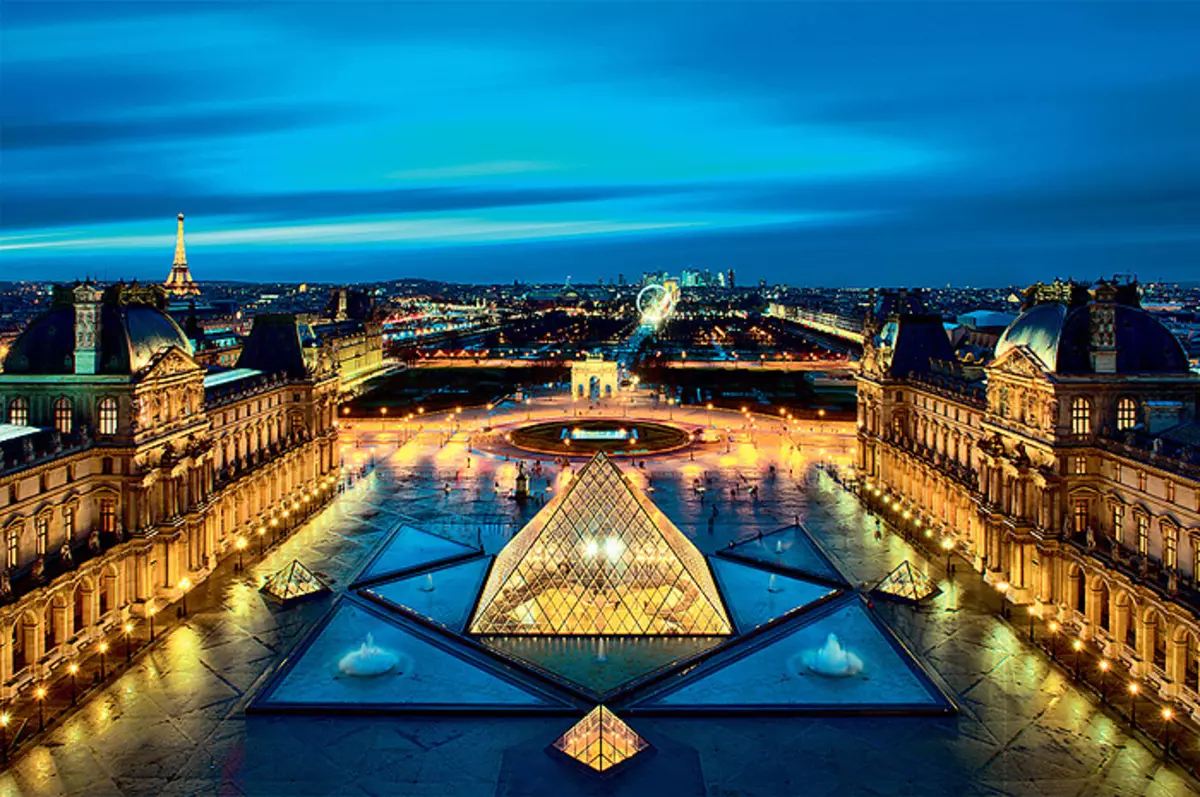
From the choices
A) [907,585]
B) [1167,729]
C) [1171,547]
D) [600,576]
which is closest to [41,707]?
[600,576]

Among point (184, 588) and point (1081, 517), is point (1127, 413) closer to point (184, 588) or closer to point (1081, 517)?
point (1081, 517)

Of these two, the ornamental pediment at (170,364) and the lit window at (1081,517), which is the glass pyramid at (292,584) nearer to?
the ornamental pediment at (170,364)

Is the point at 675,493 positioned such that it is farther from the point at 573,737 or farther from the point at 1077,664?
the point at 573,737

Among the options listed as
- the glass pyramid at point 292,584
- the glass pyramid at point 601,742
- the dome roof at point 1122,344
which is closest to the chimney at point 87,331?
the glass pyramid at point 292,584

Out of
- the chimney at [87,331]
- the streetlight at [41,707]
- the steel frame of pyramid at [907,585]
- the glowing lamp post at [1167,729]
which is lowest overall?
the glowing lamp post at [1167,729]

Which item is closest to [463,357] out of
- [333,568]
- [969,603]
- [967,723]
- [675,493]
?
[675,493]

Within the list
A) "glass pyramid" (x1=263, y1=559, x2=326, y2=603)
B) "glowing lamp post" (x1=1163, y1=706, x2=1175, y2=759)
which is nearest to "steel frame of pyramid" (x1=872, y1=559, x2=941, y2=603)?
"glowing lamp post" (x1=1163, y1=706, x2=1175, y2=759)
